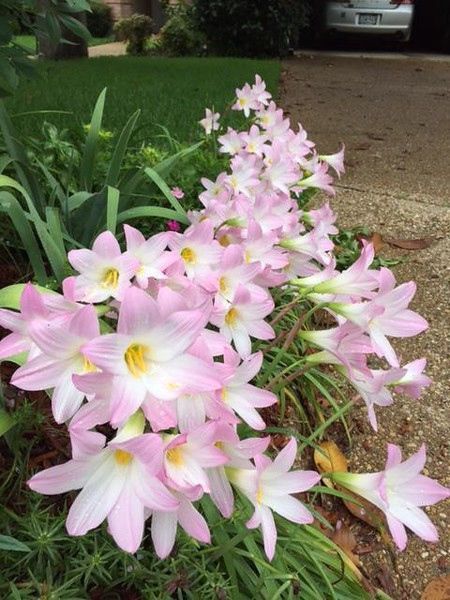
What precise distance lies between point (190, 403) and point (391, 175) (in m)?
3.81

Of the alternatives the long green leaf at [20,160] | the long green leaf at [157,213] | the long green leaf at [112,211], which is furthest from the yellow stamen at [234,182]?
the long green leaf at [20,160]

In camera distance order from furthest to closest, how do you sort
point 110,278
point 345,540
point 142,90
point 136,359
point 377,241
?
point 142,90
point 377,241
point 345,540
point 110,278
point 136,359

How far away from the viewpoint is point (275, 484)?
3.55 feet

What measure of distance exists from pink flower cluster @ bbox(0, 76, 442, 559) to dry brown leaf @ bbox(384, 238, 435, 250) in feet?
6.40

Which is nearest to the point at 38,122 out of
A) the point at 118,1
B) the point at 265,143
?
the point at 265,143

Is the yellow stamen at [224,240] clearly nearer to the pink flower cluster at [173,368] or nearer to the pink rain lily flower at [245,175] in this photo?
the pink flower cluster at [173,368]

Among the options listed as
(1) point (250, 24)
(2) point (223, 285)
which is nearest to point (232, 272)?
(2) point (223, 285)

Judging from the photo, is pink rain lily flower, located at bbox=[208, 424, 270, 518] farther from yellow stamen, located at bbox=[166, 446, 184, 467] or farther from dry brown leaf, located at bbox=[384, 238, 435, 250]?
dry brown leaf, located at bbox=[384, 238, 435, 250]

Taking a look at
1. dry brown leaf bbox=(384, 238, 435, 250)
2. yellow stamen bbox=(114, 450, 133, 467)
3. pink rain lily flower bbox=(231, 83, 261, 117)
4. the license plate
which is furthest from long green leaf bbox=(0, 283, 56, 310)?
the license plate

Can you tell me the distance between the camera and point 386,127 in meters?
6.09

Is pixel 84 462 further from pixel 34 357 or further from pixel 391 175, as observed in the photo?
pixel 391 175

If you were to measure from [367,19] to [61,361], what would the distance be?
13.4 m

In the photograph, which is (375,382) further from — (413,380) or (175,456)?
(175,456)

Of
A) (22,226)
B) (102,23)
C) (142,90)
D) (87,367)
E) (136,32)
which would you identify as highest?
(87,367)
